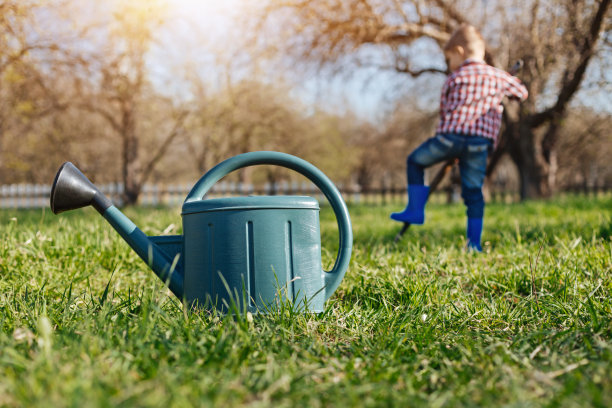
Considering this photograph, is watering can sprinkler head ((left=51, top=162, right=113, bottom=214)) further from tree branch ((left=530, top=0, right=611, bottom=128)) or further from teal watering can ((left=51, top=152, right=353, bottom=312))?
tree branch ((left=530, top=0, right=611, bottom=128))

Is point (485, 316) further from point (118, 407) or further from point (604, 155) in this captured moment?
point (604, 155)

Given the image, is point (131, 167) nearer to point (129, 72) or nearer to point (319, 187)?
point (129, 72)

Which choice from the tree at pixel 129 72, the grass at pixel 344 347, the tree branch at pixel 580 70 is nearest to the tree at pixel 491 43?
the tree branch at pixel 580 70

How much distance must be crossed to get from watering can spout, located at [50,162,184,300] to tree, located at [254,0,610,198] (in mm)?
6788

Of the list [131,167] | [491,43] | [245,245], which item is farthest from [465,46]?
[131,167]

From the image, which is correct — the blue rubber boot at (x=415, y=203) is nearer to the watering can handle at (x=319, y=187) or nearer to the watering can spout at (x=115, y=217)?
the watering can handle at (x=319, y=187)

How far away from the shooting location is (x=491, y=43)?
33.1ft

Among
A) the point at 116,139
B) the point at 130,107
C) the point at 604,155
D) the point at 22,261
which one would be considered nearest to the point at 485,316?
the point at 22,261

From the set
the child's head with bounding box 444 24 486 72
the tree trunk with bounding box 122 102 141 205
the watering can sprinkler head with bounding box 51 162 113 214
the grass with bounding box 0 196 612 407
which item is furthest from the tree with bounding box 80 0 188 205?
the grass with bounding box 0 196 612 407

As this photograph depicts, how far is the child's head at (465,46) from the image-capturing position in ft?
10.2

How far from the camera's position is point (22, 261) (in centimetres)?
229

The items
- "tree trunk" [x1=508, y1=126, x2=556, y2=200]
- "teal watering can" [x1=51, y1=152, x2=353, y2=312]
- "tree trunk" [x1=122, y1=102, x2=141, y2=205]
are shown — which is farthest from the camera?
"tree trunk" [x1=122, y1=102, x2=141, y2=205]

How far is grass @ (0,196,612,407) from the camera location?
904 millimetres

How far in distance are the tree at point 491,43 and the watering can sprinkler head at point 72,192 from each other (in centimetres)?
686
